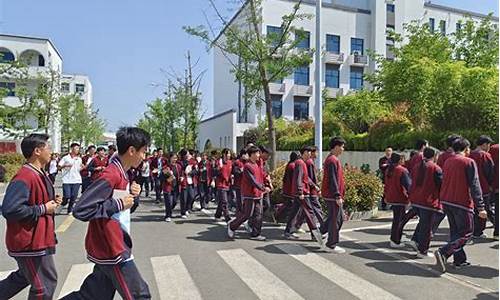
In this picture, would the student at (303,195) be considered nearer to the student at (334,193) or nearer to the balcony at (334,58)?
the student at (334,193)

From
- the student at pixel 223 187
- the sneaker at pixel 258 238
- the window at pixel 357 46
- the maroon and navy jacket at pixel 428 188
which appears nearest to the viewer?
the maroon and navy jacket at pixel 428 188

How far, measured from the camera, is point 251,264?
6.78 meters

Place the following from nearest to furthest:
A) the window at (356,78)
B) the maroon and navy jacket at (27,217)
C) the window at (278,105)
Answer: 1. the maroon and navy jacket at (27,217)
2. the window at (278,105)
3. the window at (356,78)

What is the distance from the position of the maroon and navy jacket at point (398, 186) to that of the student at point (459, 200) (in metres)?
1.37

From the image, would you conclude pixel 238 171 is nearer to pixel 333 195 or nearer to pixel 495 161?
pixel 333 195

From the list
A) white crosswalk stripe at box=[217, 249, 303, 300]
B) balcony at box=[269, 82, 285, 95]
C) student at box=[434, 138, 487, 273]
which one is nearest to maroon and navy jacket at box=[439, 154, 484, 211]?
student at box=[434, 138, 487, 273]

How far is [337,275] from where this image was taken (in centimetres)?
619

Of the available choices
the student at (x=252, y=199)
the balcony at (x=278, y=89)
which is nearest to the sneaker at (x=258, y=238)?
the student at (x=252, y=199)

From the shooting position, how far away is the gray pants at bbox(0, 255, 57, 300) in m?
3.92

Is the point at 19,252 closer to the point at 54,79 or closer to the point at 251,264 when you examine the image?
the point at 251,264

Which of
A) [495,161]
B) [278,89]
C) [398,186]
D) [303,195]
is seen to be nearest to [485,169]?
[495,161]

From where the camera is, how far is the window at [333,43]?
1746 inches

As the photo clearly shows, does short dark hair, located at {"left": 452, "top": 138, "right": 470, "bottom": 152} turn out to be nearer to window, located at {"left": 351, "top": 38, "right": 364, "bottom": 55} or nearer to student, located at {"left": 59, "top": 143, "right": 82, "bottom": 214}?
student, located at {"left": 59, "top": 143, "right": 82, "bottom": 214}

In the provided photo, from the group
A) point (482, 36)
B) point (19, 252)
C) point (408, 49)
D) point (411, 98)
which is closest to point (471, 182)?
point (19, 252)
